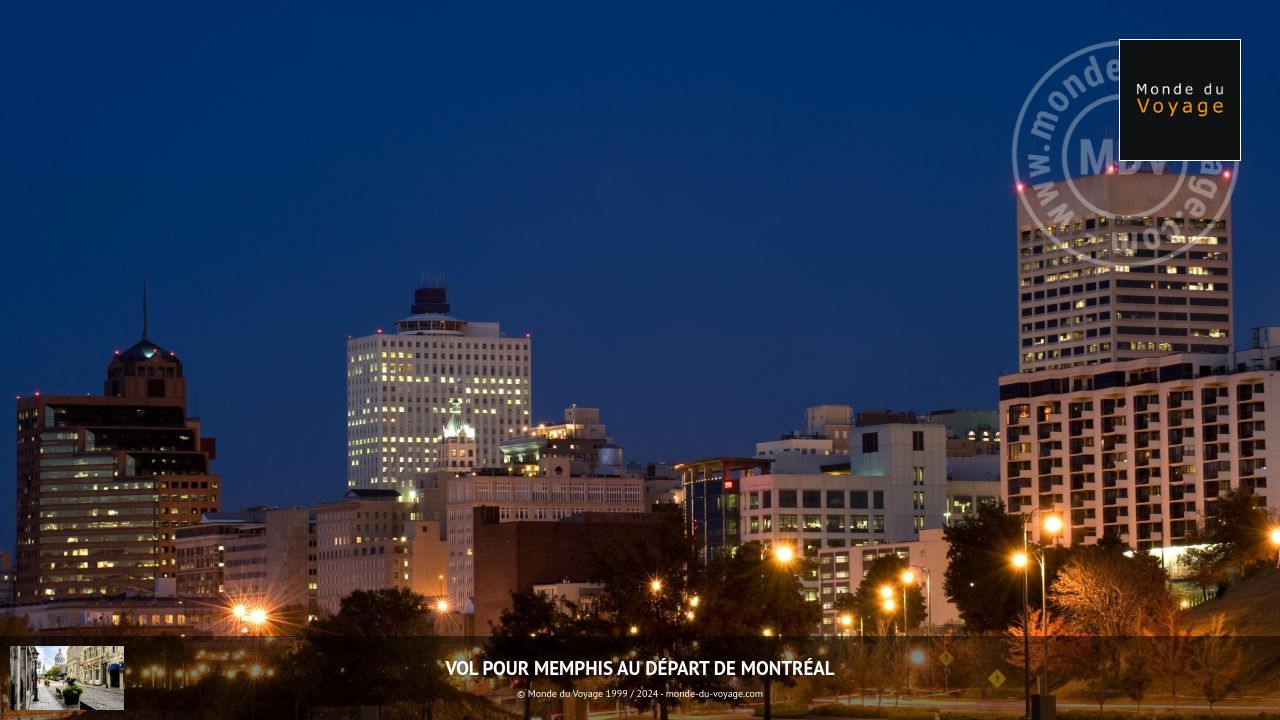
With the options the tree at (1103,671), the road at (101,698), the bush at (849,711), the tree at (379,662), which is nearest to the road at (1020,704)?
the tree at (1103,671)

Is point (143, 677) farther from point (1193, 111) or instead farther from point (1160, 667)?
point (1193, 111)

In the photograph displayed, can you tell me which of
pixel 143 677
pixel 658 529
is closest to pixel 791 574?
pixel 658 529

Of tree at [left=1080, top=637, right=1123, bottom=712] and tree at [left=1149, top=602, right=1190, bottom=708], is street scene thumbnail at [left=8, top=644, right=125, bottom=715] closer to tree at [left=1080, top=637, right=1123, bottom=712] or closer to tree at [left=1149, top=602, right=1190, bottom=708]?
tree at [left=1080, top=637, right=1123, bottom=712]

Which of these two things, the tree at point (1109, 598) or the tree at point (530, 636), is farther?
the tree at point (1109, 598)

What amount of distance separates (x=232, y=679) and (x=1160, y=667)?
55284 millimetres

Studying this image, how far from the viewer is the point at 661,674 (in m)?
109

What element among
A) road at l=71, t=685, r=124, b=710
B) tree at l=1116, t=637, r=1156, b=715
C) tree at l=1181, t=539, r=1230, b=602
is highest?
tree at l=1181, t=539, r=1230, b=602

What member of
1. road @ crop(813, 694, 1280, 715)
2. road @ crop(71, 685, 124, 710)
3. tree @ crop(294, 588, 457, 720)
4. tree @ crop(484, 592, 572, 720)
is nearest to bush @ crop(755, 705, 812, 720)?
road @ crop(813, 694, 1280, 715)

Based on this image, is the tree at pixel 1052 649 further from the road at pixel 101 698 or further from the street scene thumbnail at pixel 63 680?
the street scene thumbnail at pixel 63 680

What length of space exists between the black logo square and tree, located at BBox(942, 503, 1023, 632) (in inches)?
1123

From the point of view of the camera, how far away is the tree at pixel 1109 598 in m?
123

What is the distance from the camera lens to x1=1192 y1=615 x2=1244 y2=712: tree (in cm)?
10931

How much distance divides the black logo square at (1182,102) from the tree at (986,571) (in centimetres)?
2852

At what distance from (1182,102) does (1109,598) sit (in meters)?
41.8
